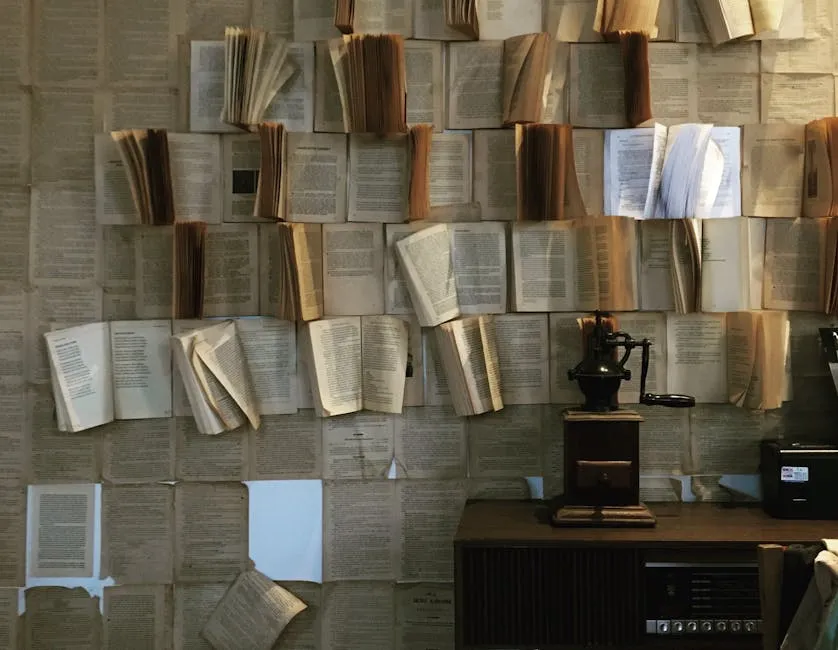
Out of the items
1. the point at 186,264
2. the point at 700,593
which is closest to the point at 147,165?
the point at 186,264

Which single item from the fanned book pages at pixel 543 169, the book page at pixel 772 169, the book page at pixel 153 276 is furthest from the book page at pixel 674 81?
the book page at pixel 153 276

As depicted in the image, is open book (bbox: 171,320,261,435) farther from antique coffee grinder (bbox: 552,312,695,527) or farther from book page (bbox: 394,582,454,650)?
antique coffee grinder (bbox: 552,312,695,527)

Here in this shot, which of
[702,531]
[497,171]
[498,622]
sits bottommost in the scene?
[498,622]

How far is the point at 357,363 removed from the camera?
2.09 metres

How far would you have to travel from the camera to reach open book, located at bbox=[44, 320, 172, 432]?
6.85 ft

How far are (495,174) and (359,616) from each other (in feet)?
4.26

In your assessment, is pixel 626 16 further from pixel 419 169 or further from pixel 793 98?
pixel 419 169

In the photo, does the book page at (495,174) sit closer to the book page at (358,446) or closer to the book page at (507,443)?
the book page at (507,443)

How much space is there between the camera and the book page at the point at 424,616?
6.82 feet

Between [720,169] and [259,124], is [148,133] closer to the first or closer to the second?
[259,124]

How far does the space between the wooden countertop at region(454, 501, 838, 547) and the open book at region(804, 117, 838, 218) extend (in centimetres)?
84

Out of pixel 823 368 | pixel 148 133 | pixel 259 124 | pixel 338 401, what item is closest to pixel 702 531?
pixel 823 368

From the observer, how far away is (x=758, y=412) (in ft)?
6.79

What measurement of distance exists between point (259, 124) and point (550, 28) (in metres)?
0.85
